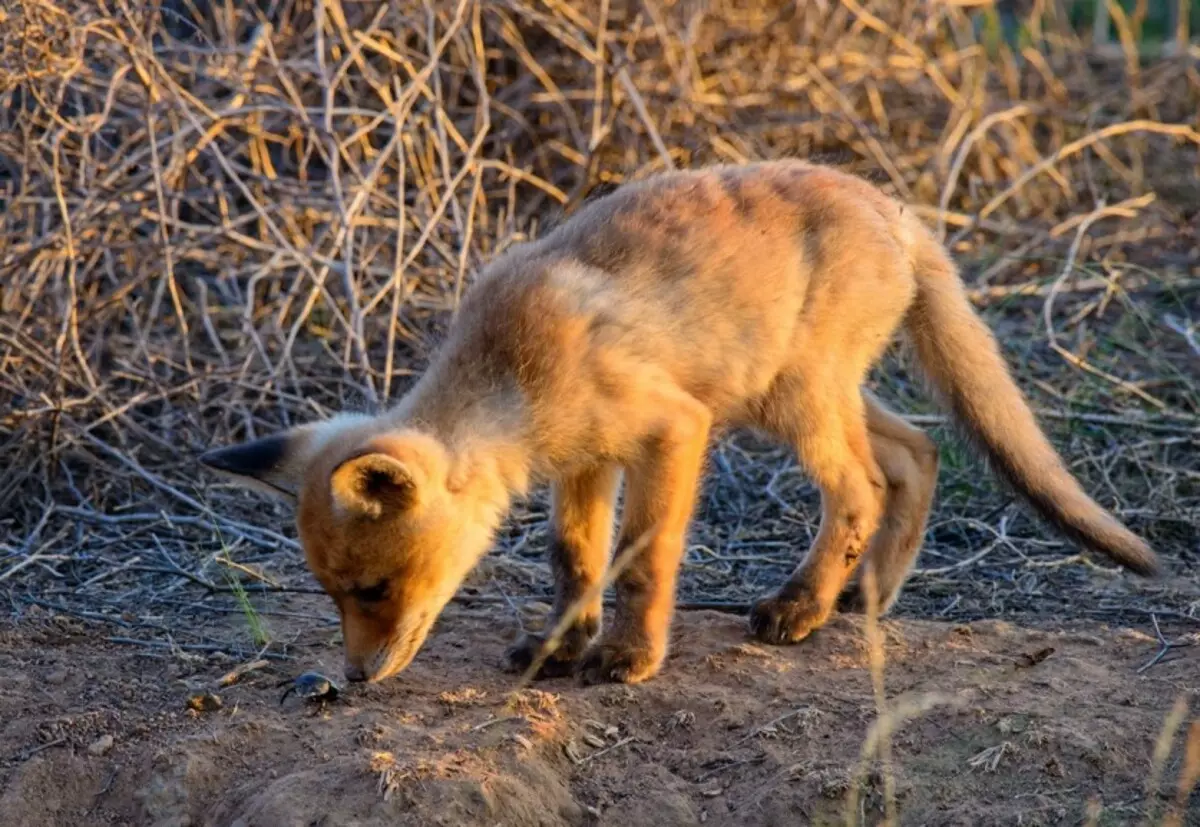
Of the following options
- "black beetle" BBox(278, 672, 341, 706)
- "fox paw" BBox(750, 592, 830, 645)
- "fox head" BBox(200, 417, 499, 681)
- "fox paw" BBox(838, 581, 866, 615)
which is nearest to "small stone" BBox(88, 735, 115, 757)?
"black beetle" BBox(278, 672, 341, 706)

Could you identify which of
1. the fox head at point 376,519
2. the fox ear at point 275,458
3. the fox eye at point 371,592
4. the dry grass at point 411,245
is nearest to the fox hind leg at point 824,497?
the dry grass at point 411,245

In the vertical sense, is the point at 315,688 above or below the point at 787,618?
above

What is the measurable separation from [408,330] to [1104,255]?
4.56 m

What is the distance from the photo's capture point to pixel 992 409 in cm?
557

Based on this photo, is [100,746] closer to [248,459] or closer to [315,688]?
[315,688]

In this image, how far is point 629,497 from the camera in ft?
16.3

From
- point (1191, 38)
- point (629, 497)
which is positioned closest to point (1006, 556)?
point (629, 497)

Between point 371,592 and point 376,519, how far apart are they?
258 millimetres

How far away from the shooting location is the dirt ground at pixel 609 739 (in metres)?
4.09

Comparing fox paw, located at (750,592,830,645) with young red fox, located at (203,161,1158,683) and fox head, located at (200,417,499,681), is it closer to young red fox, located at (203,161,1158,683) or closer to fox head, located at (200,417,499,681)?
young red fox, located at (203,161,1158,683)

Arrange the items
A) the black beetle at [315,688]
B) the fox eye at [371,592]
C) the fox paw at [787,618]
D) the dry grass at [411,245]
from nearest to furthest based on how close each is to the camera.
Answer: the fox eye at [371,592] → the black beetle at [315,688] → the fox paw at [787,618] → the dry grass at [411,245]

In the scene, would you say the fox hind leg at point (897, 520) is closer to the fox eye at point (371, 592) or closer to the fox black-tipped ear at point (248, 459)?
the fox eye at point (371, 592)

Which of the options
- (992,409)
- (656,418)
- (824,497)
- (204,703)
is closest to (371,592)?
(204,703)

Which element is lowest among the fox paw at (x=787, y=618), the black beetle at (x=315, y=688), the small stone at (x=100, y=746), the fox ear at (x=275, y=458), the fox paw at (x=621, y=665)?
the fox paw at (x=787, y=618)
